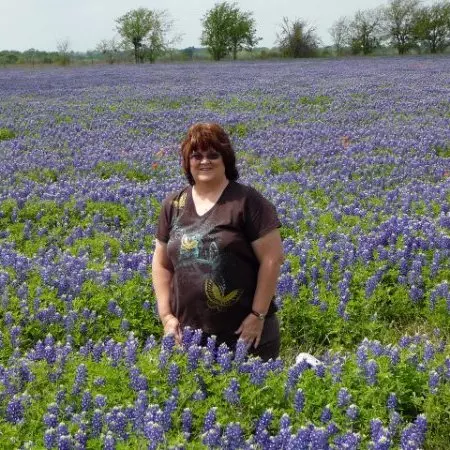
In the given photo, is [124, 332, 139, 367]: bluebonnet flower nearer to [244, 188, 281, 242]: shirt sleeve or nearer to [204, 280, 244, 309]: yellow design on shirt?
[204, 280, 244, 309]: yellow design on shirt

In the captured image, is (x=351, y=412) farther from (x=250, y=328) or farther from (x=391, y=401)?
(x=250, y=328)

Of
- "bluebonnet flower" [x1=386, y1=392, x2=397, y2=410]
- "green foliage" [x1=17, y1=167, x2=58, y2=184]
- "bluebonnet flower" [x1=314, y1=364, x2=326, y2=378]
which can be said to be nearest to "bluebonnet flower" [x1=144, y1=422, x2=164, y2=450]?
"bluebonnet flower" [x1=314, y1=364, x2=326, y2=378]

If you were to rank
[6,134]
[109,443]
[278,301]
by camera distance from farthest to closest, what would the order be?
1. [6,134]
2. [278,301]
3. [109,443]

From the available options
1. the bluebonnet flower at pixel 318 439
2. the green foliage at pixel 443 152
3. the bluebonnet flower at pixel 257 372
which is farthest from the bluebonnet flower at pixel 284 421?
the green foliage at pixel 443 152

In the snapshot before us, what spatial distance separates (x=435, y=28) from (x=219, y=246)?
74.6 meters

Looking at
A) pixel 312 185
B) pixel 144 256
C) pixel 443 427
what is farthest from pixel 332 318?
pixel 312 185

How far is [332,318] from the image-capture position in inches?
203

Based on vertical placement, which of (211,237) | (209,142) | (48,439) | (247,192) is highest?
(209,142)

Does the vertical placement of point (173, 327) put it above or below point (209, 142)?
below

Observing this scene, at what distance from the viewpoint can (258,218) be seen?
3.77 meters

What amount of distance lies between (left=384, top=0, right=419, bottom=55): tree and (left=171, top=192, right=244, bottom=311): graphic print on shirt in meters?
73.5

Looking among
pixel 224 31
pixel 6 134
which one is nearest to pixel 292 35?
pixel 224 31

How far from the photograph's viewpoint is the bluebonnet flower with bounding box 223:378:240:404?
3.62 m

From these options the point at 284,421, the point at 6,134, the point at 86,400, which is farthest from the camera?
the point at 6,134
